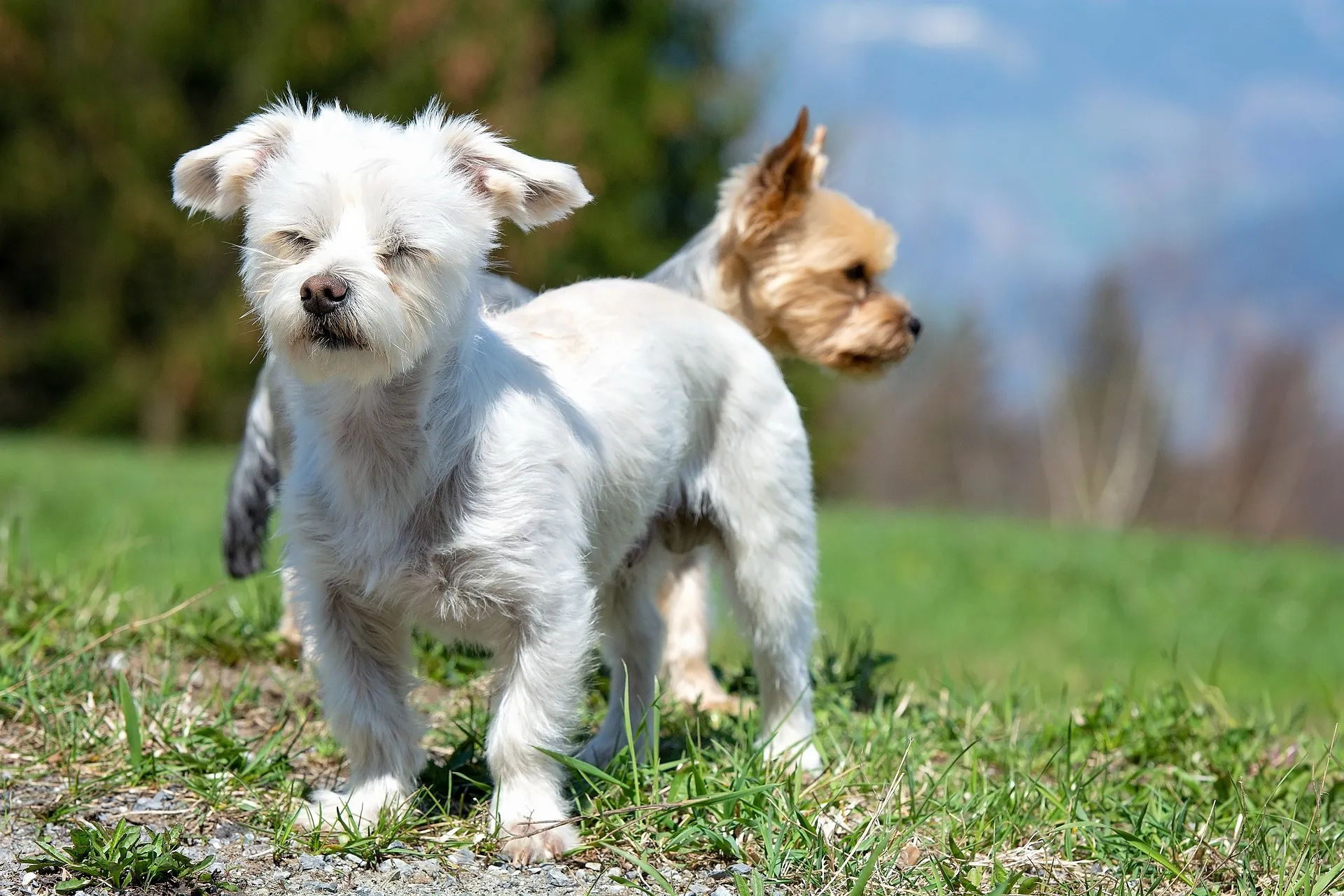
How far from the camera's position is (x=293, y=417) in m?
3.96

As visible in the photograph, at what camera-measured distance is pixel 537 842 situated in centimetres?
355

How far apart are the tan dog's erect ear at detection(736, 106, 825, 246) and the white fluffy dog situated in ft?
7.78

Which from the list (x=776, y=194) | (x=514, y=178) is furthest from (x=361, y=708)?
(x=776, y=194)

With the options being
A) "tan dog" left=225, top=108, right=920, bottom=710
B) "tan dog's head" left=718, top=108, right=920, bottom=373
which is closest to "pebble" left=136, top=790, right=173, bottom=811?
"tan dog" left=225, top=108, right=920, bottom=710

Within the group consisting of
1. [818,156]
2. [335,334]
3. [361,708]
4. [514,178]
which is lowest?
[361,708]

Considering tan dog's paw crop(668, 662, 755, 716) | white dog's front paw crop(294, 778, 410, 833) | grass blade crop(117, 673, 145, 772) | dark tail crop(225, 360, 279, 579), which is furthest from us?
tan dog's paw crop(668, 662, 755, 716)

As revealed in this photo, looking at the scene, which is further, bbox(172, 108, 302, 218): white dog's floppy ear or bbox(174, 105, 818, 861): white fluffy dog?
bbox(172, 108, 302, 218): white dog's floppy ear

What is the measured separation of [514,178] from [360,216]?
54cm

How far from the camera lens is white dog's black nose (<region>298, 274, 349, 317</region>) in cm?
328

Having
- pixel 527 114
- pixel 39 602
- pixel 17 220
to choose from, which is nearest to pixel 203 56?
pixel 17 220

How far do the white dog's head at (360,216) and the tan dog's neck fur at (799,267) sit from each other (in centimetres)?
271

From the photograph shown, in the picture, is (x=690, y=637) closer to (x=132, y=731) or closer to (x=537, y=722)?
(x=537, y=722)

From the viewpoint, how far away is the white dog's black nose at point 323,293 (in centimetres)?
328

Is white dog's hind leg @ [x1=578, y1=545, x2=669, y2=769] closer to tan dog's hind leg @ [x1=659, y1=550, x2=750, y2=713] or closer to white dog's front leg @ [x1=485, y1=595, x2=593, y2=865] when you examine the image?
tan dog's hind leg @ [x1=659, y1=550, x2=750, y2=713]
